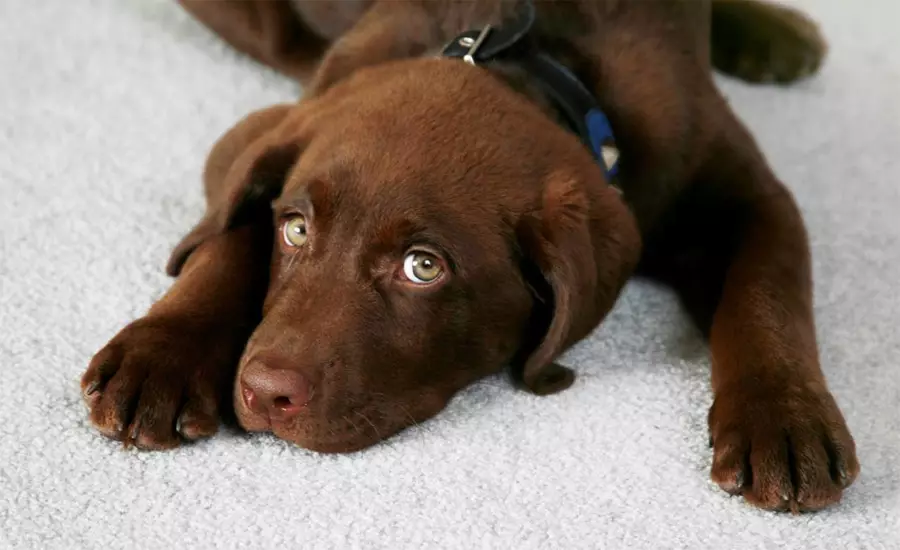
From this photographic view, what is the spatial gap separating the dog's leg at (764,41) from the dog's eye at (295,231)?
1.94m

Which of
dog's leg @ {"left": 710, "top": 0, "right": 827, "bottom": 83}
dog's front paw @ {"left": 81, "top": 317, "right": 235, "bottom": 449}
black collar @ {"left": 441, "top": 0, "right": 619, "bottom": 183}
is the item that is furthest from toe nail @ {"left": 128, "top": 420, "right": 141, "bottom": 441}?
dog's leg @ {"left": 710, "top": 0, "right": 827, "bottom": 83}

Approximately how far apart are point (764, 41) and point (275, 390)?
2.28 metres

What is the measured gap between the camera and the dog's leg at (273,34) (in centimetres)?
305

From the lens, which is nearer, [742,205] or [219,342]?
[219,342]

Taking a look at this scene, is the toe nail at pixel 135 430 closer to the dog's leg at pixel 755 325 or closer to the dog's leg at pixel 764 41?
the dog's leg at pixel 755 325

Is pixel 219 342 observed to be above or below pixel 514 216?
below

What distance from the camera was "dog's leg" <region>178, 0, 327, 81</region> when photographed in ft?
10.0

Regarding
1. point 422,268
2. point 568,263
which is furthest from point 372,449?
point 568,263

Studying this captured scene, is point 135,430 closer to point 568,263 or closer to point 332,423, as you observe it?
point 332,423

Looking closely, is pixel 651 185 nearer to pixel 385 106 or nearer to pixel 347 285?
pixel 385 106

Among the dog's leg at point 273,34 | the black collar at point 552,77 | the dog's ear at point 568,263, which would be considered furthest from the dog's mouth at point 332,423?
the dog's leg at point 273,34

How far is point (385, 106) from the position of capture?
74.4 inches

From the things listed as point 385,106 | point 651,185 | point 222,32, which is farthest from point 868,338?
point 222,32

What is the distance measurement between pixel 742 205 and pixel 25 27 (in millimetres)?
2193
